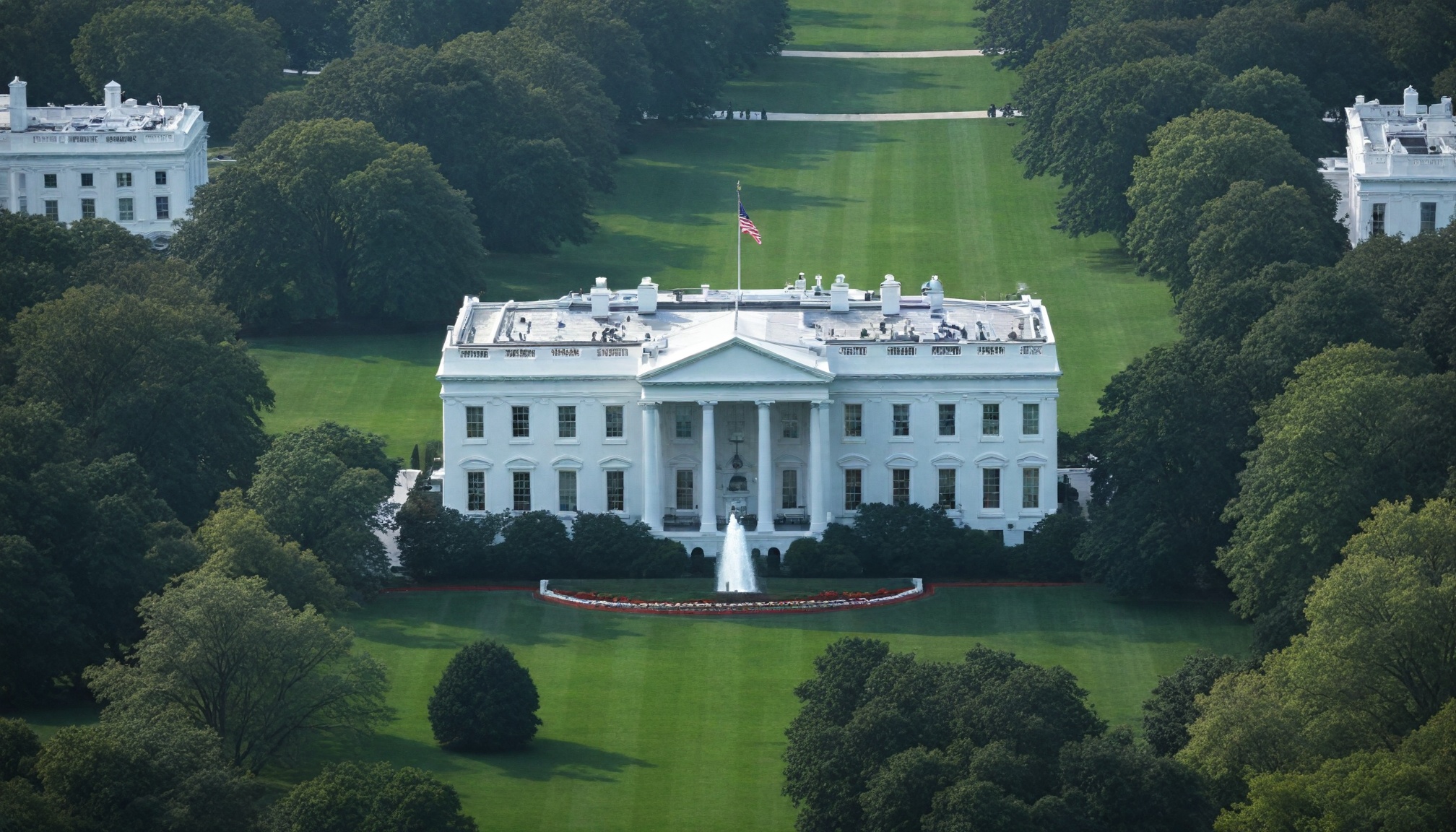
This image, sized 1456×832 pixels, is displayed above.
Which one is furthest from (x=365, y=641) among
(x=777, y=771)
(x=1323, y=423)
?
(x=1323, y=423)

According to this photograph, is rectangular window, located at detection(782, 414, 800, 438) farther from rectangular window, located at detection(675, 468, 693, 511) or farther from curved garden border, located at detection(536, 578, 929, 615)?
curved garden border, located at detection(536, 578, 929, 615)

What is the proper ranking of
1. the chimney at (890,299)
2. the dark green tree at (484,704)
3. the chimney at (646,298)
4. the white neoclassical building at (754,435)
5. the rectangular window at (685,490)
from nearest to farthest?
the dark green tree at (484,704)
the white neoclassical building at (754,435)
the rectangular window at (685,490)
the chimney at (890,299)
the chimney at (646,298)

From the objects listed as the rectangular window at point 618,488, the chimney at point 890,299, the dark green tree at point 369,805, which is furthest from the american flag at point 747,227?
the dark green tree at point 369,805

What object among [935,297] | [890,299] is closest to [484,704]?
[890,299]

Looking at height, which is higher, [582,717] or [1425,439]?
[1425,439]

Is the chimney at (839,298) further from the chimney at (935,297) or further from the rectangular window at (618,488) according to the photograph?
the rectangular window at (618,488)

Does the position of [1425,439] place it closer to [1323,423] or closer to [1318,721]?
[1323,423]

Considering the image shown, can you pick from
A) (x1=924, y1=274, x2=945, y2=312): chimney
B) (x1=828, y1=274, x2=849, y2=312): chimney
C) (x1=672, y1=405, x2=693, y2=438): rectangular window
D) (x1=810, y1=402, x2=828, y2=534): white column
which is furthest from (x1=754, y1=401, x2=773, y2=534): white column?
(x1=924, y1=274, x2=945, y2=312): chimney
